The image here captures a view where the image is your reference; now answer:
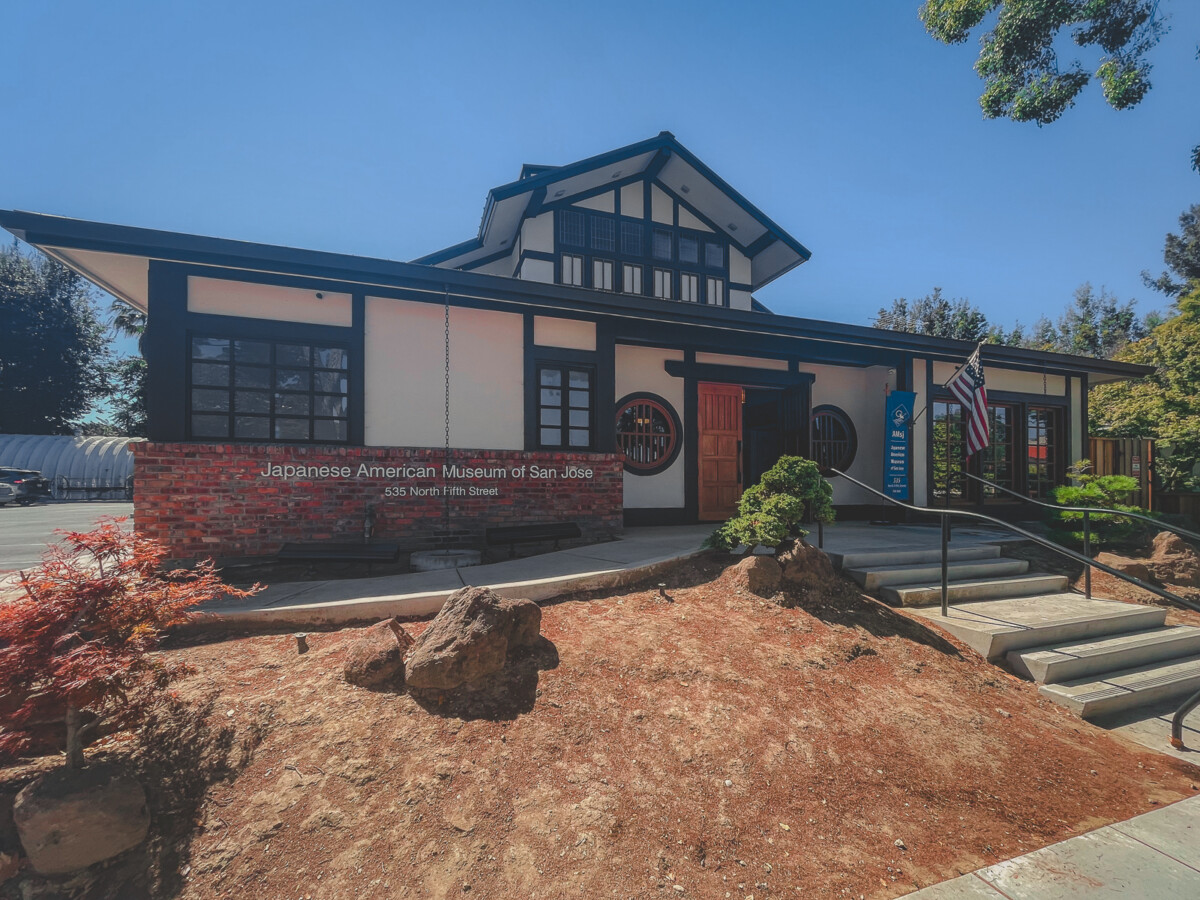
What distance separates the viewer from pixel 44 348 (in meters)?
26.0

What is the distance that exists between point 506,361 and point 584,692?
516 cm

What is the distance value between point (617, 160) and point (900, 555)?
8.33 metres

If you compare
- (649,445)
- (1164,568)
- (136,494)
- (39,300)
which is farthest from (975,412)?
(39,300)

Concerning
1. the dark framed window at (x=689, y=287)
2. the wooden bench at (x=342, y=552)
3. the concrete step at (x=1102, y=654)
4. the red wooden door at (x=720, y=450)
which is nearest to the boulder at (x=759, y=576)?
the concrete step at (x=1102, y=654)

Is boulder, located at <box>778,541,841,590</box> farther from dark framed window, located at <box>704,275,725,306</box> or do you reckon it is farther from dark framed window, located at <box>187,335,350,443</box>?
dark framed window, located at <box>704,275,725,306</box>

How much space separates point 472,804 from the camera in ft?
7.48

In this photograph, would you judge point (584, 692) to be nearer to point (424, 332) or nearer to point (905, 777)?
point (905, 777)

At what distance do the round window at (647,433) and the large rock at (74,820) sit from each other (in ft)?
22.1

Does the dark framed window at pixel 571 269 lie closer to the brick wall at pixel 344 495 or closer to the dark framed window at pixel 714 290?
the dark framed window at pixel 714 290

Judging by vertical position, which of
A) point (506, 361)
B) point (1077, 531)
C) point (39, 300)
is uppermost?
point (39, 300)

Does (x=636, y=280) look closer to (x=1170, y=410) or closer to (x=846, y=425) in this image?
(x=846, y=425)

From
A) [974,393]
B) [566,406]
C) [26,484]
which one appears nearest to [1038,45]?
[974,393]

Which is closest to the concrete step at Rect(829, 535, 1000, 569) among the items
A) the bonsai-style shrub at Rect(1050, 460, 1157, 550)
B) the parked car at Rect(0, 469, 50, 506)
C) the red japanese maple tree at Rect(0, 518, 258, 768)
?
the bonsai-style shrub at Rect(1050, 460, 1157, 550)

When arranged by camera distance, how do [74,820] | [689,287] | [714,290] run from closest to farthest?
[74,820] < [689,287] < [714,290]
